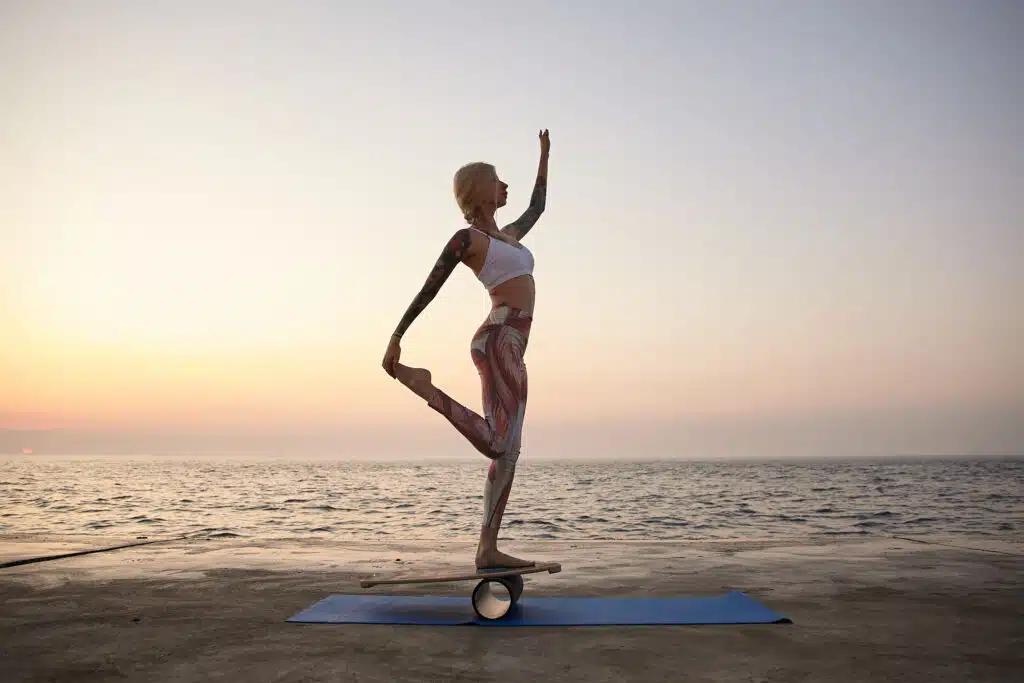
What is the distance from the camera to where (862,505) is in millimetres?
24938

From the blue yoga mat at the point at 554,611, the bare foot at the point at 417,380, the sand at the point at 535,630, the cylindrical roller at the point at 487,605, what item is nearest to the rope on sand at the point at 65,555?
the sand at the point at 535,630

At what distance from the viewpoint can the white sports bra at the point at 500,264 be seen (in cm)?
461

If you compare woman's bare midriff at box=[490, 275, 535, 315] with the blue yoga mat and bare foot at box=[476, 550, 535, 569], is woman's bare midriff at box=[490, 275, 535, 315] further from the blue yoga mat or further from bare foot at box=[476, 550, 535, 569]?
the blue yoga mat

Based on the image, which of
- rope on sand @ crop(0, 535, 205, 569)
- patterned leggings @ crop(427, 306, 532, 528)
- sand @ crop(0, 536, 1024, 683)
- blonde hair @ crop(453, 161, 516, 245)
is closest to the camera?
sand @ crop(0, 536, 1024, 683)

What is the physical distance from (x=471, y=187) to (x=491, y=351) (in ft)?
3.49

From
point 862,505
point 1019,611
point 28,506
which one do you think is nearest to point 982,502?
point 862,505

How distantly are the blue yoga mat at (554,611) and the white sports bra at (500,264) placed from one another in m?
1.90

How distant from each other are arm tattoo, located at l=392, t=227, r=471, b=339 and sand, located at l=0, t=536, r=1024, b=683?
1.64 m

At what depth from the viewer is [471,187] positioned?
4836 millimetres

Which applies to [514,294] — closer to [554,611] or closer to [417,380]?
[417,380]

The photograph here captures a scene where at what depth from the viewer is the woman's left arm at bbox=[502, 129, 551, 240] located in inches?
208

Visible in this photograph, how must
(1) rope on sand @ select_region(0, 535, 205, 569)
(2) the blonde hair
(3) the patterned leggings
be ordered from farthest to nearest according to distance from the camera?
(1) rope on sand @ select_region(0, 535, 205, 569), (2) the blonde hair, (3) the patterned leggings

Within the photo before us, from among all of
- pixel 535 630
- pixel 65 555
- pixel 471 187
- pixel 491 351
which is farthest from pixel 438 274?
pixel 65 555

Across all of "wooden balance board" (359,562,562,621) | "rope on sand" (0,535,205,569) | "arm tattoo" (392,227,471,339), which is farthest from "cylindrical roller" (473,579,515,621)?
"rope on sand" (0,535,205,569)
